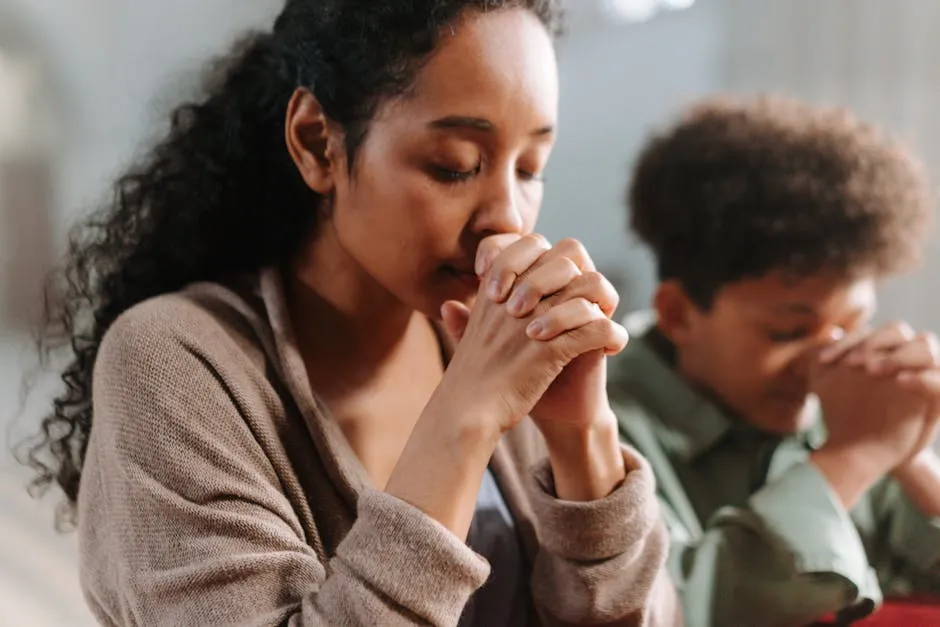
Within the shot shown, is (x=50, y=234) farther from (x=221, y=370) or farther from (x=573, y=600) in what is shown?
(x=573, y=600)

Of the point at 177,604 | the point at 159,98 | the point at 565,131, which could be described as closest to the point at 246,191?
the point at 159,98

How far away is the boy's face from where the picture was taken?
1.03 metres

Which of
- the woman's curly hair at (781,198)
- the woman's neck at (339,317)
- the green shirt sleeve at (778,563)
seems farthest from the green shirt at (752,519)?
the woman's neck at (339,317)

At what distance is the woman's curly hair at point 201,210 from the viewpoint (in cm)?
79

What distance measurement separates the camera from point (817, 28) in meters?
1.39

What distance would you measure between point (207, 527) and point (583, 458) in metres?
0.27

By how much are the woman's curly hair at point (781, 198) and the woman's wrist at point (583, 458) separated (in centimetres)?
41

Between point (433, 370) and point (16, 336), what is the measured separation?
0.48 m

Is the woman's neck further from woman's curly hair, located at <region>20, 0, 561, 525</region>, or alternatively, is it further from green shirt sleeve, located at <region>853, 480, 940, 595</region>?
green shirt sleeve, located at <region>853, 480, 940, 595</region>

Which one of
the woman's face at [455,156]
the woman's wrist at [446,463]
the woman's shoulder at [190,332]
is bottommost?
the woman's wrist at [446,463]

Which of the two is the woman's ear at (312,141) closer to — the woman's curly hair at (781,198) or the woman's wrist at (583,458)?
the woman's wrist at (583,458)

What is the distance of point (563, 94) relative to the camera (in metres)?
1.39

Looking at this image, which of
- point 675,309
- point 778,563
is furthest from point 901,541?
point 675,309

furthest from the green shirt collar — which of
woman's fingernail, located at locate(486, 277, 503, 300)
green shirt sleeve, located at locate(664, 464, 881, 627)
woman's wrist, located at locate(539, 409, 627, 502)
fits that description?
woman's fingernail, located at locate(486, 277, 503, 300)
